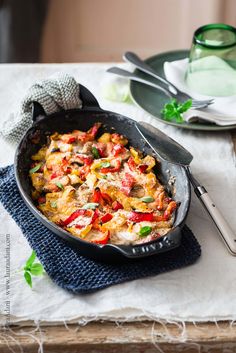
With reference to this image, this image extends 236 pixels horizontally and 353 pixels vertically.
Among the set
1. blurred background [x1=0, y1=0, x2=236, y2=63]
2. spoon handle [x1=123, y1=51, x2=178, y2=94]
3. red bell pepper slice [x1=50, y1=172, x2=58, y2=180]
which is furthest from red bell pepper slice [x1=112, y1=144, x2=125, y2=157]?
blurred background [x1=0, y1=0, x2=236, y2=63]

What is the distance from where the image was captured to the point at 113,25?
3010mm

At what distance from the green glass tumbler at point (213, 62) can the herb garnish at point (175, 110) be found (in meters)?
0.13

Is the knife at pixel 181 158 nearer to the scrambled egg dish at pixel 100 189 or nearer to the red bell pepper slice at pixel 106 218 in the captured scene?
the scrambled egg dish at pixel 100 189

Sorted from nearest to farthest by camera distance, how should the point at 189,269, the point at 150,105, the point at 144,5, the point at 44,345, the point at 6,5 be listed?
1. the point at 44,345
2. the point at 189,269
3. the point at 150,105
4. the point at 6,5
5. the point at 144,5

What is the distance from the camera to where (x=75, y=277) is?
3.80 ft

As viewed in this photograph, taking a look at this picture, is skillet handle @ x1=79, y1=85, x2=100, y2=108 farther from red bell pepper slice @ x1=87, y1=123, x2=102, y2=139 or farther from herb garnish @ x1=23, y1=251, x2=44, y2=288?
herb garnish @ x1=23, y1=251, x2=44, y2=288

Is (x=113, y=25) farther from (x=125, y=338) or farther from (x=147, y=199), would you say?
(x=125, y=338)

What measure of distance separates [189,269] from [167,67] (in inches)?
30.3

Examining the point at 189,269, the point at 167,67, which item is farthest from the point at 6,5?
the point at 189,269

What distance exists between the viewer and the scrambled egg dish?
1210 mm

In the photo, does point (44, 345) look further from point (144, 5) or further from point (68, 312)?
point (144, 5)

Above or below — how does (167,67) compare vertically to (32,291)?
above

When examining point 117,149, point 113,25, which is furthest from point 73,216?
point 113,25

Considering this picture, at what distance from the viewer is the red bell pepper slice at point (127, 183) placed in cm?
131
